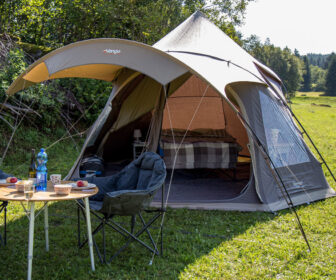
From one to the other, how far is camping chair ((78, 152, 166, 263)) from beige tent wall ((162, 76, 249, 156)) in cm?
346

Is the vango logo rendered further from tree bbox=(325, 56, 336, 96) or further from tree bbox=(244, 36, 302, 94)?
tree bbox=(325, 56, 336, 96)

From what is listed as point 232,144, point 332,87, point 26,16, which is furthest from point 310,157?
point 332,87

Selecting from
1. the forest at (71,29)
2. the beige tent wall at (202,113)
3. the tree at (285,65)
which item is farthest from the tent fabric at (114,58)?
the tree at (285,65)

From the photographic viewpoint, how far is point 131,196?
3.20 metres

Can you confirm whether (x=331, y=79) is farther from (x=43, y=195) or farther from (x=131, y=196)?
(x=43, y=195)

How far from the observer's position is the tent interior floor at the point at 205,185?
513cm

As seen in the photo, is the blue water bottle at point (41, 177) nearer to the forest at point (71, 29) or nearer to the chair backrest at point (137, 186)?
the chair backrest at point (137, 186)

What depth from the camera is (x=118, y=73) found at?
18.8 feet

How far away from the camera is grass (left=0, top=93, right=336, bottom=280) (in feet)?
10.2

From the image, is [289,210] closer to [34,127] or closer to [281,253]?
[281,253]

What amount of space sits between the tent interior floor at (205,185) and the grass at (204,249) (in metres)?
0.45

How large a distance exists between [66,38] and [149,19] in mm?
2456

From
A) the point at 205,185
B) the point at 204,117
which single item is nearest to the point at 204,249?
the point at 205,185

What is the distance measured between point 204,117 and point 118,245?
4232 millimetres
